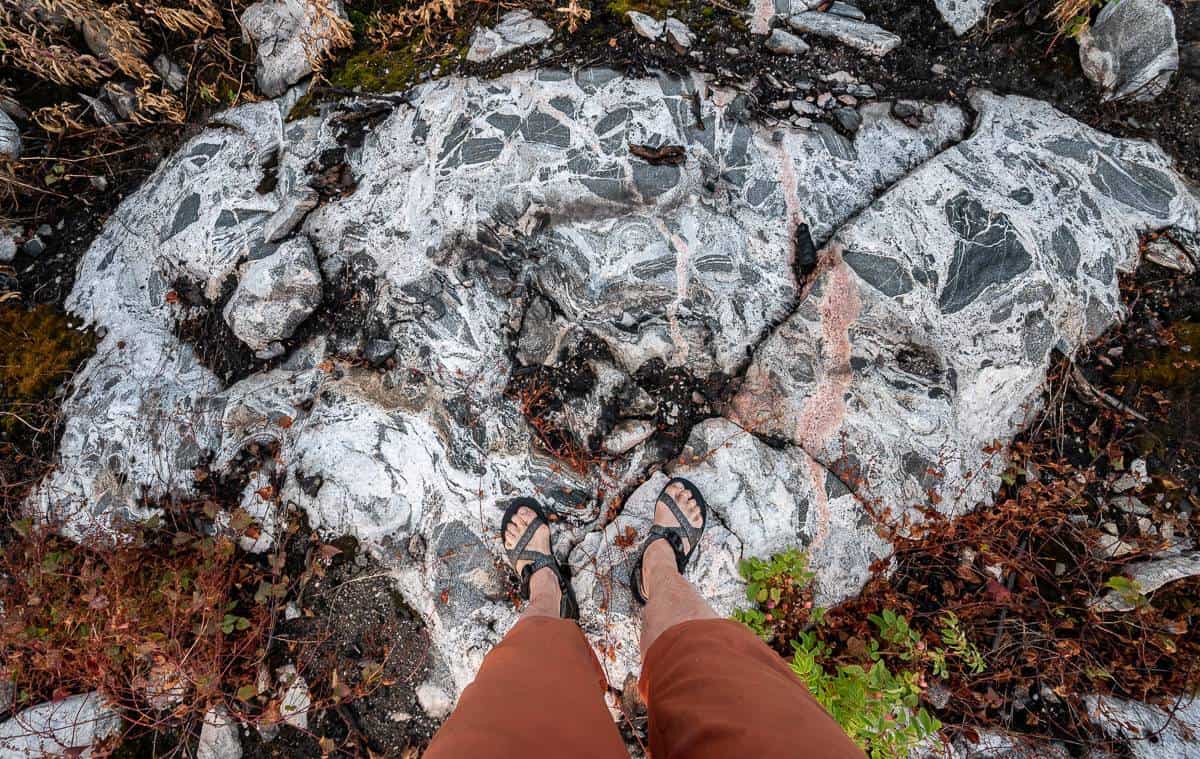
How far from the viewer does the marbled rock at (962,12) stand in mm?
3574

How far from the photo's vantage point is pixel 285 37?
12.7 feet

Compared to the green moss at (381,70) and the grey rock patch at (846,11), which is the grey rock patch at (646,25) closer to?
the grey rock patch at (846,11)

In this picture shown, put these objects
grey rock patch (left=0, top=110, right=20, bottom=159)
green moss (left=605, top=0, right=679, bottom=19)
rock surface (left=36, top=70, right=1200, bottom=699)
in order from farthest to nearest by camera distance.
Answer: grey rock patch (left=0, top=110, right=20, bottom=159) → green moss (left=605, top=0, right=679, bottom=19) → rock surface (left=36, top=70, right=1200, bottom=699)

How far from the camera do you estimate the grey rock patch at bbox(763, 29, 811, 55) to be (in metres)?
3.58

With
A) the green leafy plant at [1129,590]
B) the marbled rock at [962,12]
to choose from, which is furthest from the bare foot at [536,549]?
the marbled rock at [962,12]

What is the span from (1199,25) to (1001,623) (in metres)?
4.29

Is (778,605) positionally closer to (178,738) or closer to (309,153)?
(178,738)

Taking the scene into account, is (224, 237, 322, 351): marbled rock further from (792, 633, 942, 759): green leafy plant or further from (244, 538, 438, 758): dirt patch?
(792, 633, 942, 759): green leafy plant

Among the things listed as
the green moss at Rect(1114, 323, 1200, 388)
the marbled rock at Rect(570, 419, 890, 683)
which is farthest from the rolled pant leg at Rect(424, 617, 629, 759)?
the green moss at Rect(1114, 323, 1200, 388)

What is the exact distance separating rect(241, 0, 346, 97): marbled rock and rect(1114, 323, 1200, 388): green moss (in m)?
6.15

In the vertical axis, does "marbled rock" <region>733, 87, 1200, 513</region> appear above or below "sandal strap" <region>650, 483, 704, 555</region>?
above

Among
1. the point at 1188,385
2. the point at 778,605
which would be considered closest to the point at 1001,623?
the point at 778,605

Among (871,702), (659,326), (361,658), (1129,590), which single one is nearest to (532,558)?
(361,658)

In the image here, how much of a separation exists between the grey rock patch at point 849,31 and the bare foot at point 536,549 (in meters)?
3.93
